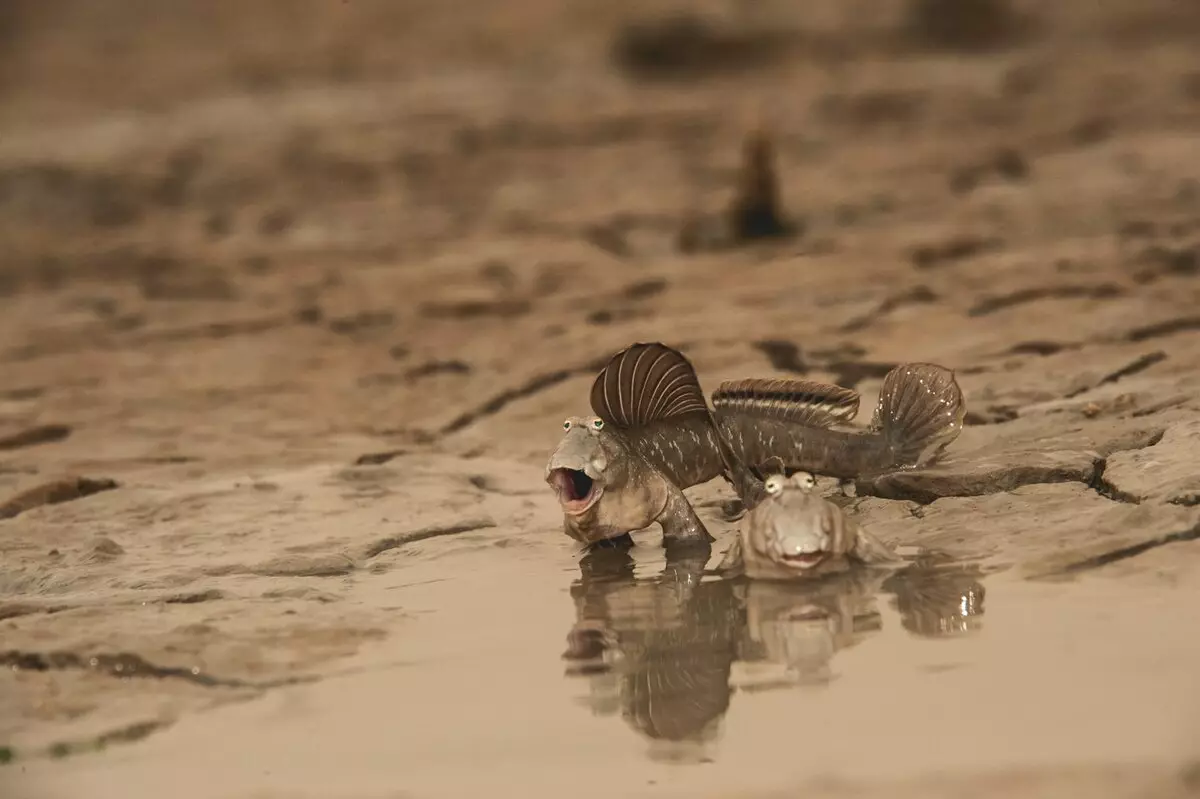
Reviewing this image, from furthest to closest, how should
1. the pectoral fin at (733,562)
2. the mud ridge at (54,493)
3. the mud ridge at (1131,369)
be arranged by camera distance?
1. the mud ridge at (1131,369)
2. the mud ridge at (54,493)
3. the pectoral fin at (733,562)

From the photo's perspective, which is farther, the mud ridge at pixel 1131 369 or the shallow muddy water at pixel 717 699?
the mud ridge at pixel 1131 369

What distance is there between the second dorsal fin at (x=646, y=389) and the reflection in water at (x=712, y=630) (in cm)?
44

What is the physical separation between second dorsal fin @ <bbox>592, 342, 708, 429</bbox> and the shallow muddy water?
610 millimetres

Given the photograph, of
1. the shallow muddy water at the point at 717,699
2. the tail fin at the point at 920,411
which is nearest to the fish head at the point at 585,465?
the shallow muddy water at the point at 717,699

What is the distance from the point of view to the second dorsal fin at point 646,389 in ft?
11.5

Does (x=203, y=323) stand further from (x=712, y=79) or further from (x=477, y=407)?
(x=712, y=79)

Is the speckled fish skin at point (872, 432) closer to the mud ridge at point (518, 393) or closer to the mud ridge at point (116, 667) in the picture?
the mud ridge at point (116, 667)

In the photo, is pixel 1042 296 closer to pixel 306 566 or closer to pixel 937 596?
pixel 937 596

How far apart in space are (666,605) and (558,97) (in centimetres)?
772

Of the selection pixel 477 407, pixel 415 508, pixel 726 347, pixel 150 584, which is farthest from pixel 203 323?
pixel 150 584

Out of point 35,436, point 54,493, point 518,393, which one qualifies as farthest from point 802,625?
point 35,436

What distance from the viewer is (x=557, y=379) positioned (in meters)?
5.36

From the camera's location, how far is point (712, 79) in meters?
10.5

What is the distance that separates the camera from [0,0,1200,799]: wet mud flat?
2.30 metres
